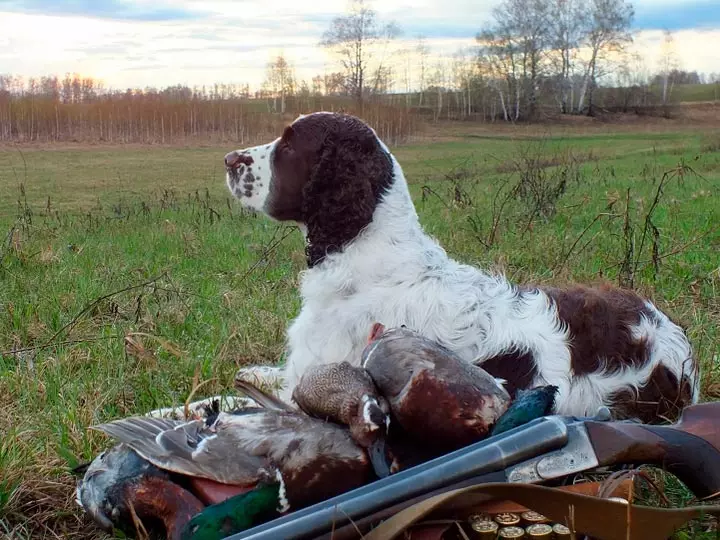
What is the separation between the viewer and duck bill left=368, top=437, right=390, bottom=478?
2438 millimetres

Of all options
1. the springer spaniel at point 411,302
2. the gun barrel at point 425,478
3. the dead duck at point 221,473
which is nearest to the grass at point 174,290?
the dead duck at point 221,473

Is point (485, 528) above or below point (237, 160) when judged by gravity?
below

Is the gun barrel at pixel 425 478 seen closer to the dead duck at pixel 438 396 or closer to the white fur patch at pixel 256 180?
the dead duck at pixel 438 396

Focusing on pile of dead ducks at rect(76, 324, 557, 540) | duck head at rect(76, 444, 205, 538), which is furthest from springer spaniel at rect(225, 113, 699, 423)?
duck head at rect(76, 444, 205, 538)

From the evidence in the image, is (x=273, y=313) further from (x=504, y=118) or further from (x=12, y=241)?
(x=504, y=118)

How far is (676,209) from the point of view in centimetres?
988

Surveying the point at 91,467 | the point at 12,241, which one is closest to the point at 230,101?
the point at 12,241

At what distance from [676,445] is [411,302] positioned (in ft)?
4.90

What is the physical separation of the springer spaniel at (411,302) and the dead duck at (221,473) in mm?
1155

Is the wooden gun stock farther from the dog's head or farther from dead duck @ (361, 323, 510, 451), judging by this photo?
the dog's head

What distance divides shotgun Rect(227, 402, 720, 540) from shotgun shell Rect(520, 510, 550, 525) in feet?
0.30

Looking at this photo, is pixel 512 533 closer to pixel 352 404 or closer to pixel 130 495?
pixel 352 404

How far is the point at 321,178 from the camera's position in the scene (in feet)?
13.0


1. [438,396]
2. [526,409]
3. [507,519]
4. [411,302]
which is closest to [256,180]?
[411,302]
